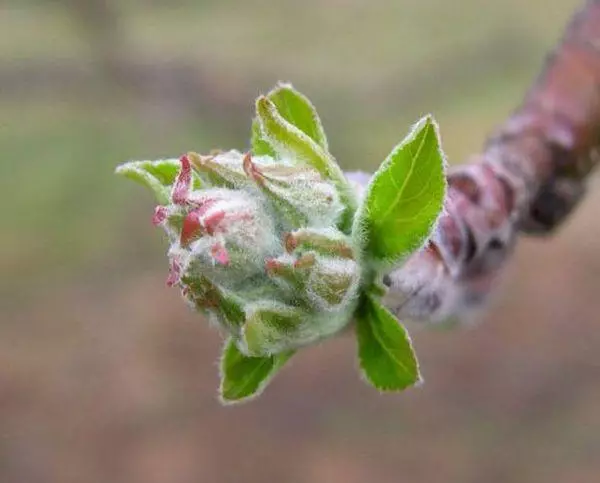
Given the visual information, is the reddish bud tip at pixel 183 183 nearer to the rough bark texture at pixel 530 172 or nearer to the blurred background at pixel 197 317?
the rough bark texture at pixel 530 172

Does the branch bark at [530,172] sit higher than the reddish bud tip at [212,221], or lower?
lower

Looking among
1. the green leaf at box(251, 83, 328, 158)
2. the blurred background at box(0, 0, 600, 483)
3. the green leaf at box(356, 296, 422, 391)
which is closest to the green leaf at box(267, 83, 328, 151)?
the green leaf at box(251, 83, 328, 158)

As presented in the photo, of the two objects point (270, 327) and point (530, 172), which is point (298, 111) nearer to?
point (270, 327)

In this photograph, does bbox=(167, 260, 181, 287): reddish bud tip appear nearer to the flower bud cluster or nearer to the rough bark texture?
the flower bud cluster

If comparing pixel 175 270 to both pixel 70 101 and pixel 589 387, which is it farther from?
pixel 70 101

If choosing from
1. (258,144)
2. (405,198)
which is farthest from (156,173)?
(405,198)

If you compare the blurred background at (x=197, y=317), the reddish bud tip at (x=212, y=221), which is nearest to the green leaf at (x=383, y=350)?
the reddish bud tip at (x=212, y=221)
